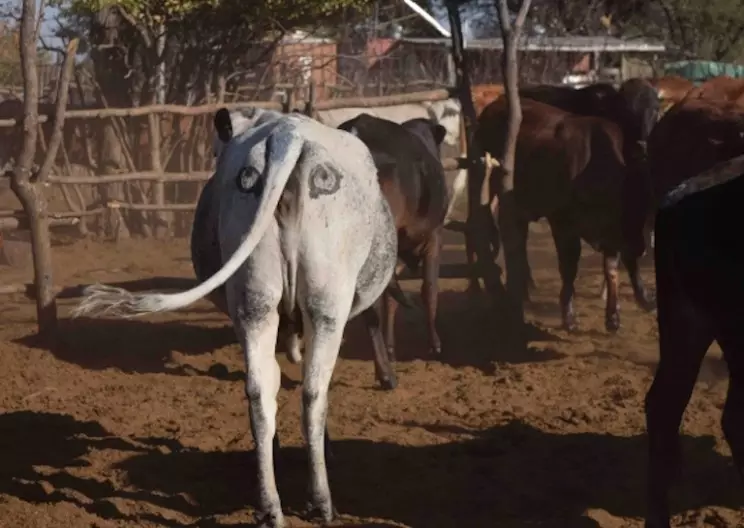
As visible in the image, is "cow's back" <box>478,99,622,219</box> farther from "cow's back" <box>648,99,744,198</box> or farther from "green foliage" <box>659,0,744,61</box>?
"green foliage" <box>659,0,744,61</box>

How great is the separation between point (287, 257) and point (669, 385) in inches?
63.7

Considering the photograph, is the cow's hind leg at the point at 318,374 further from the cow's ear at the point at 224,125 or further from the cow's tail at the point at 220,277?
the cow's ear at the point at 224,125

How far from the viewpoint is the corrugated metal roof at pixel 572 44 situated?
2608cm

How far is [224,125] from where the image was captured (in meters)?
5.31

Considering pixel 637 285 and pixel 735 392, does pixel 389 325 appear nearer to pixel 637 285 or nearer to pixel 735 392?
pixel 637 285

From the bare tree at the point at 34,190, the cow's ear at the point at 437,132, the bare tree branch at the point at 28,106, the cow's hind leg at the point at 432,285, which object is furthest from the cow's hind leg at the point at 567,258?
the bare tree branch at the point at 28,106

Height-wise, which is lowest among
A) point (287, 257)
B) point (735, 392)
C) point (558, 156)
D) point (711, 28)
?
point (735, 392)

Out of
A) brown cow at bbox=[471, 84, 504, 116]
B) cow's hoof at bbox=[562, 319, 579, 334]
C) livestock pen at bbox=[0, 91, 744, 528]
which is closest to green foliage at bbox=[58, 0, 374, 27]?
brown cow at bbox=[471, 84, 504, 116]

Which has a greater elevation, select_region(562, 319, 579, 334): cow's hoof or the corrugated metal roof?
the corrugated metal roof

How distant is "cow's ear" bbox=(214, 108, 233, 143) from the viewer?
5.28m

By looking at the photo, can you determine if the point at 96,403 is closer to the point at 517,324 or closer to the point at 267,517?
the point at 267,517

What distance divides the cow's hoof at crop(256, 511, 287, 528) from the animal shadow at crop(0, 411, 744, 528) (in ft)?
0.84

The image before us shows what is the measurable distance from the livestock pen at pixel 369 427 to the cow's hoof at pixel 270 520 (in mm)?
144

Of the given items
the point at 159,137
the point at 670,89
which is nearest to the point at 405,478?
the point at 670,89
